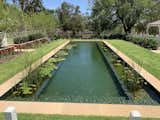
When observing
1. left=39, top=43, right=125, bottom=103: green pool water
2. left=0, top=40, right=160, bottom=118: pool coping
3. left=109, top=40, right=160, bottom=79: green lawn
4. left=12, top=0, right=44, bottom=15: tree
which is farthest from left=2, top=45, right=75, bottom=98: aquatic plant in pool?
left=12, top=0, right=44, bottom=15: tree

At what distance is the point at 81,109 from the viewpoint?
17.2ft

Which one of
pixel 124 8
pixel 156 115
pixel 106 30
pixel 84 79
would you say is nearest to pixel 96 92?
pixel 84 79

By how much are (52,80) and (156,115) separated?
490cm

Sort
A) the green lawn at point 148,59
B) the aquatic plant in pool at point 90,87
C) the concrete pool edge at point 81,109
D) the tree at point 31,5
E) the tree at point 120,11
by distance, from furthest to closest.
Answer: the tree at point 31,5, the tree at point 120,11, the green lawn at point 148,59, the aquatic plant in pool at point 90,87, the concrete pool edge at point 81,109

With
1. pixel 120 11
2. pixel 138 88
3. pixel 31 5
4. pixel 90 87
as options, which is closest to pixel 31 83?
pixel 90 87

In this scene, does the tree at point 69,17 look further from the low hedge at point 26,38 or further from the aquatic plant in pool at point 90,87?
the aquatic plant in pool at point 90,87

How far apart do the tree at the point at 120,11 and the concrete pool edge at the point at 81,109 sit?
83.1 ft

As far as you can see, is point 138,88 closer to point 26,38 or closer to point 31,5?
point 26,38

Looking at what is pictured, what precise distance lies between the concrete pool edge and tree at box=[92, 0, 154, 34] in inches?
998

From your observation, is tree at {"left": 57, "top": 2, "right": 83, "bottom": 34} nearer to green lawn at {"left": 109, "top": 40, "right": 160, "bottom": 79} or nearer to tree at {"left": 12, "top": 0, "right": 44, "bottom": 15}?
tree at {"left": 12, "top": 0, "right": 44, "bottom": 15}

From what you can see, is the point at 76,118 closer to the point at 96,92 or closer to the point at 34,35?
the point at 96,92

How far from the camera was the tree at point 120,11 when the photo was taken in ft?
96.6

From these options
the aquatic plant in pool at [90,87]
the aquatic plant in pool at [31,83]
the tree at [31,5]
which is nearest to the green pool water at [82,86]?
the aquatic plant in pool at [90,87]

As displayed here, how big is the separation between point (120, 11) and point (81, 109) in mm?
26458
